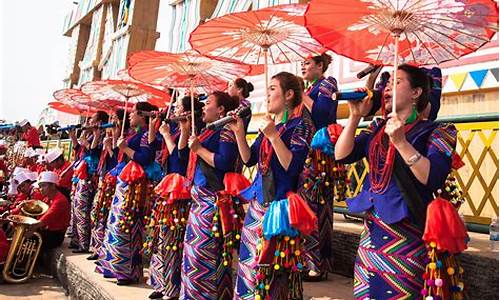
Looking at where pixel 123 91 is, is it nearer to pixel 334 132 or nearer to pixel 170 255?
pixel 170 255

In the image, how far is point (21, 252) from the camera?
5.34m

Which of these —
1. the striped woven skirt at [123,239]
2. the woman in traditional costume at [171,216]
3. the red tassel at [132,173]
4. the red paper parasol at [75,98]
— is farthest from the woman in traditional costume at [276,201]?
the red paper parasol at [75,98]

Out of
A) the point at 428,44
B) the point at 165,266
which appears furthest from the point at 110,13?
the point at 428,44

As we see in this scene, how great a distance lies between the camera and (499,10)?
1807 millimetres

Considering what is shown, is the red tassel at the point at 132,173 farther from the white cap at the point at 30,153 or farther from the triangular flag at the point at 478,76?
the white cap at the point at 30,153

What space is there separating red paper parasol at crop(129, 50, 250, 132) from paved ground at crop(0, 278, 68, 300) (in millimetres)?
2814

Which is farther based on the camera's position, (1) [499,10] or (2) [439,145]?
(1) [499,10]

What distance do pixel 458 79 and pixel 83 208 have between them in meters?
4.27

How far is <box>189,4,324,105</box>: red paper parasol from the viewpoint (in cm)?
253

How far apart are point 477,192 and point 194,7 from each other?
808 centimetres

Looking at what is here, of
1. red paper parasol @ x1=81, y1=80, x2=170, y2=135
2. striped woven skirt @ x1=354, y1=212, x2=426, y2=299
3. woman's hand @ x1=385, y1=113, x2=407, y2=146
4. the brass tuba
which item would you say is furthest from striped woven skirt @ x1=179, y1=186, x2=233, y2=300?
the brass tuba

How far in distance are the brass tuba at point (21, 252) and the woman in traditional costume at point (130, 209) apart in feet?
5.93

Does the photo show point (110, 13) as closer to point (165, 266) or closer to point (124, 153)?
point (124, 153)

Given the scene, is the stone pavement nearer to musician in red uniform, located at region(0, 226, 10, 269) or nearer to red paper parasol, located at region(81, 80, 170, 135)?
musician in red uniform, located at region(0, 226, 10, 269)
